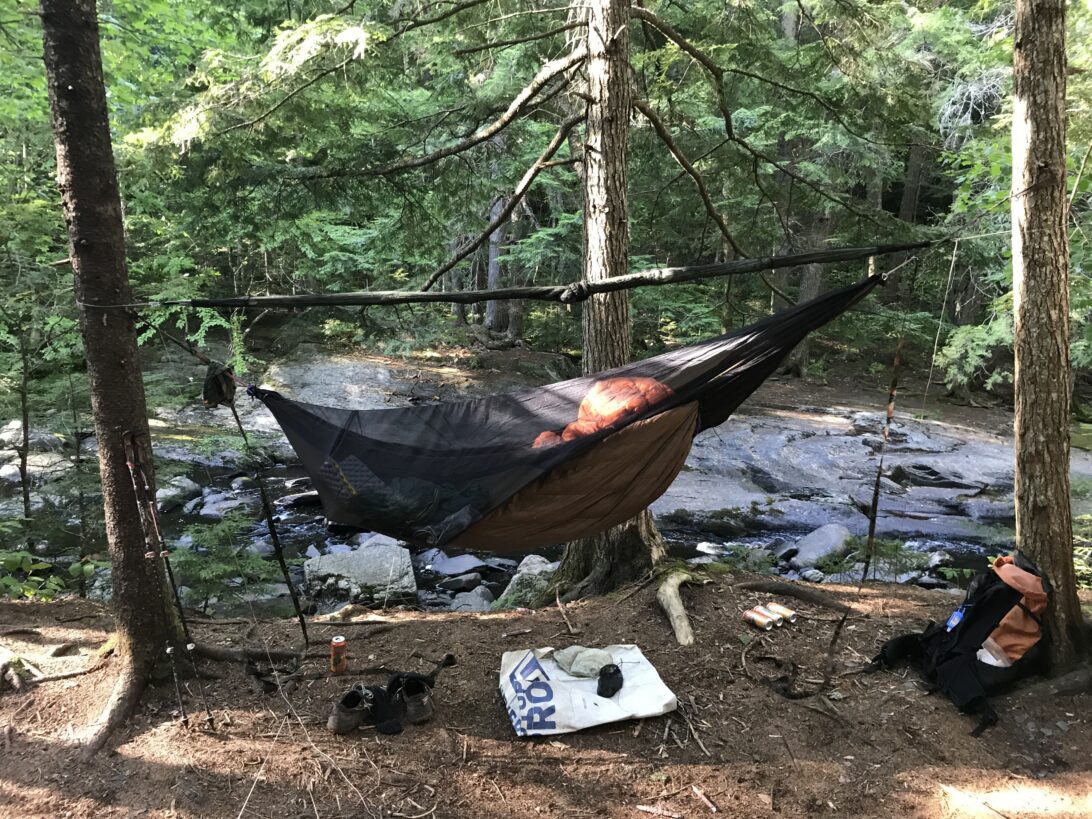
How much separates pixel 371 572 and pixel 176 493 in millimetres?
2791

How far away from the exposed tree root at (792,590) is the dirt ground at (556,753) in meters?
0.45

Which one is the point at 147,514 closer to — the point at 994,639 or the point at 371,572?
the point at 371,572

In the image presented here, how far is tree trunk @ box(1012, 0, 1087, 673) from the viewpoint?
244 cm

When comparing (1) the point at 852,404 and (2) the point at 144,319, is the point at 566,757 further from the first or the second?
(1) the point at 852,404

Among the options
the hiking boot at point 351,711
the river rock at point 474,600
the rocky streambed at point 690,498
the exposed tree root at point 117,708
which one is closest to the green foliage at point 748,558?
the rocky streambed at point 690,498

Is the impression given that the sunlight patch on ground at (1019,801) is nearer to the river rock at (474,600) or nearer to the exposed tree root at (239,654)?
the exposed tree root at (239,654)

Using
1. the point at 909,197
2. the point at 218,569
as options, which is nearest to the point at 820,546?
the point at 218,569

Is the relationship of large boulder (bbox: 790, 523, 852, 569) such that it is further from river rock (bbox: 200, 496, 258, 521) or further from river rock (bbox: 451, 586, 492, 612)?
river rock (bbox: 200, 496, 258, 521)

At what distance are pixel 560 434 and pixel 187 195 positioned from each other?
144 inches

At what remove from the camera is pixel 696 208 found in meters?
7.54

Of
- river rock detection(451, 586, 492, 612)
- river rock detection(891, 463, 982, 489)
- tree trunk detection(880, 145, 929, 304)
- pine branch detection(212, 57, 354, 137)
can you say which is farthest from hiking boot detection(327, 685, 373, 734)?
tree trunk detection(880, 145, 929, 304)

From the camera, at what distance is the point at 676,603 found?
11.1 feet

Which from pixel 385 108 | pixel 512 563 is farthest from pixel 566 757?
pixel 385 108

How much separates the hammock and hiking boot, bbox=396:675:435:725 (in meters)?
0.61
